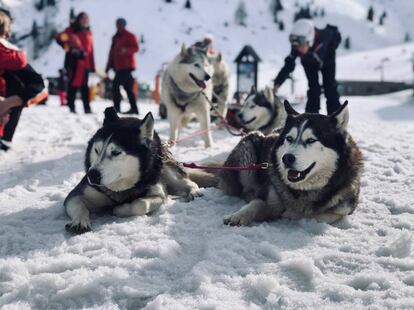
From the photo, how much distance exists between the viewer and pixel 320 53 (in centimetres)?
548

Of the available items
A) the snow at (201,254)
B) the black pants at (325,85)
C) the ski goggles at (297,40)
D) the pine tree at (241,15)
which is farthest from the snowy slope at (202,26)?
the snow at (201,254)

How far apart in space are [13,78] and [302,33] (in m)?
2.99

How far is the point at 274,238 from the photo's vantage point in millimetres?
2422

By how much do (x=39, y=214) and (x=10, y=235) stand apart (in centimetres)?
41

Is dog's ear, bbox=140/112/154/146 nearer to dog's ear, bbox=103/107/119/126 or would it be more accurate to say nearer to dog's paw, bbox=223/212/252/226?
dog's ear, bbox=103/107/119/126

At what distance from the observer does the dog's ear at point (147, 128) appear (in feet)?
9.00

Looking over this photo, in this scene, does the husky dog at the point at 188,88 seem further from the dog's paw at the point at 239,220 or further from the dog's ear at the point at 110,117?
the dog's paw at the point at 239,220

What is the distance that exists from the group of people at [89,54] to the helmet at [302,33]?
10.1ft

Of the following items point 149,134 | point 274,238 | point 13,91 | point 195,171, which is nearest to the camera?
point 274,238

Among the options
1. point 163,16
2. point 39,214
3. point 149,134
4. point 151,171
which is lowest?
point 39,214

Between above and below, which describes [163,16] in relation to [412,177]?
above

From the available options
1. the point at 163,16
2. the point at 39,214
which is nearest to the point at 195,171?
the point at 39,214

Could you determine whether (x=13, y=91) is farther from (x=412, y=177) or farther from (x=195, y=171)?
(x=412, y=177)

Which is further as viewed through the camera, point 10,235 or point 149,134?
point 149,134
